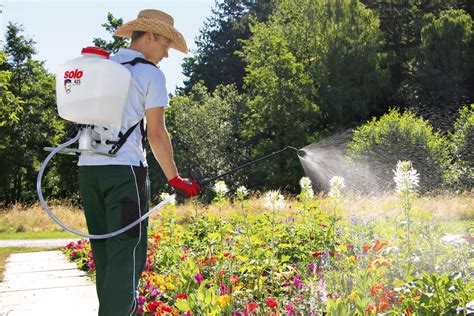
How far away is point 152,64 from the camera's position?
3.09 m

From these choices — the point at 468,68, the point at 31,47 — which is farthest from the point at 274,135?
the point at 31,47

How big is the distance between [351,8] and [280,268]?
30209 millimetres

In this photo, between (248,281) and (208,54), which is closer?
(248,281)

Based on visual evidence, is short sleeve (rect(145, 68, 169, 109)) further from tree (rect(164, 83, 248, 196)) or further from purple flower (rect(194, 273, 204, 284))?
tree (rect(164, 83, 248, 196))

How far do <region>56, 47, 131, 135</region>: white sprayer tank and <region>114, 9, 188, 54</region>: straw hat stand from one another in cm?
31

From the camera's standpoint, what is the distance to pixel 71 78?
2.97 metres

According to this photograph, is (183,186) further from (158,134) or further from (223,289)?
(223,289)

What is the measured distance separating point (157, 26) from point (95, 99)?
1.69ft

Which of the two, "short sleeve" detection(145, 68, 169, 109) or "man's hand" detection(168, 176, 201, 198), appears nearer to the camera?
"short sleeve" detection(145, 68, 169, 109)

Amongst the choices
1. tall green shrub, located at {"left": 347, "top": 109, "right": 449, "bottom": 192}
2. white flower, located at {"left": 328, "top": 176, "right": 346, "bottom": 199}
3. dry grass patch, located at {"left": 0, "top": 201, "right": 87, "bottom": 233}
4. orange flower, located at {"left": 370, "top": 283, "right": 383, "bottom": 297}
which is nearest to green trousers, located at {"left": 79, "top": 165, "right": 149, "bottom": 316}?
orange flower, located at {"left": 370, "top": 283, "right": 383, "bottom": 297}

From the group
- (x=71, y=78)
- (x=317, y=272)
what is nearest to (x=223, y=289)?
(x=317, y=272)

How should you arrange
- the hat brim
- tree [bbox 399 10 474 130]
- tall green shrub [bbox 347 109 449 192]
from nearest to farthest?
the hat brim
tall green shrub [bbox 347 109 449 192]
tree [bbox 399 10 474 130]

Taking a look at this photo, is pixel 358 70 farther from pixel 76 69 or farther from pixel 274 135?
pixel 76 69

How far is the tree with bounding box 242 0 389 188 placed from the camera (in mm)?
30359
